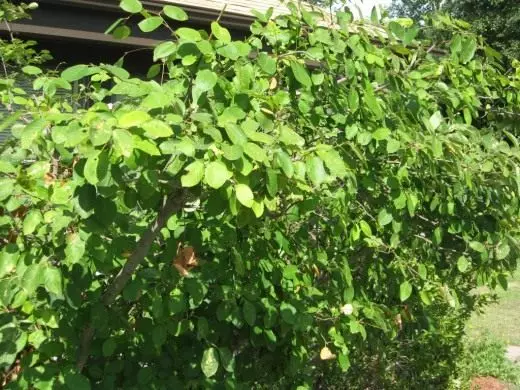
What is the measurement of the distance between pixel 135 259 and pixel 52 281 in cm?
25

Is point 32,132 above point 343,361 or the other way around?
above

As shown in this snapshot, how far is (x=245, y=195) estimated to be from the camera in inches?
58.9

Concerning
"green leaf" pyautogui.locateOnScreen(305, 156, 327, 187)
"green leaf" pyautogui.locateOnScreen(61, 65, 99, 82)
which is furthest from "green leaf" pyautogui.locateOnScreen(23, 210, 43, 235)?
"green leaf" pyautogui.locateOnScreen(305, 156, 327, 187)

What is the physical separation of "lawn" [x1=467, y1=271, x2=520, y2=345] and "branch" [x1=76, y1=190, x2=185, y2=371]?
4.30 m

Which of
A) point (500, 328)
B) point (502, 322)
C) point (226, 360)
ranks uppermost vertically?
point (226, 360)

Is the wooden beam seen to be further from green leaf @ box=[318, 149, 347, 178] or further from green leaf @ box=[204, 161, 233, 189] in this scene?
green leaf @ box=[204, 161, 233, 189]

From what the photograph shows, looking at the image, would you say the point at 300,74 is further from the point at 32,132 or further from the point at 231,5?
the point at 231,5

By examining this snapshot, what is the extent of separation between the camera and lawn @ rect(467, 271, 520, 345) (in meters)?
6.72

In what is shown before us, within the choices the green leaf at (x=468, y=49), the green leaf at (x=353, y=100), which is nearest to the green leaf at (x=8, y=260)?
the green leaf at (x=353, y=100)

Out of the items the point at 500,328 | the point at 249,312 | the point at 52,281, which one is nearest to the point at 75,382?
the point at 52,281

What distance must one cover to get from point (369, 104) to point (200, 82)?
0.82m

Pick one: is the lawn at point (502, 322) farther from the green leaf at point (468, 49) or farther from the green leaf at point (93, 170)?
the green leaf at point (93, 170)

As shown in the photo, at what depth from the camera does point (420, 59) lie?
2961 millimetres

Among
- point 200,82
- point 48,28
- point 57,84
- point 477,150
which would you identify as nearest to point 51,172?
point 57,84
